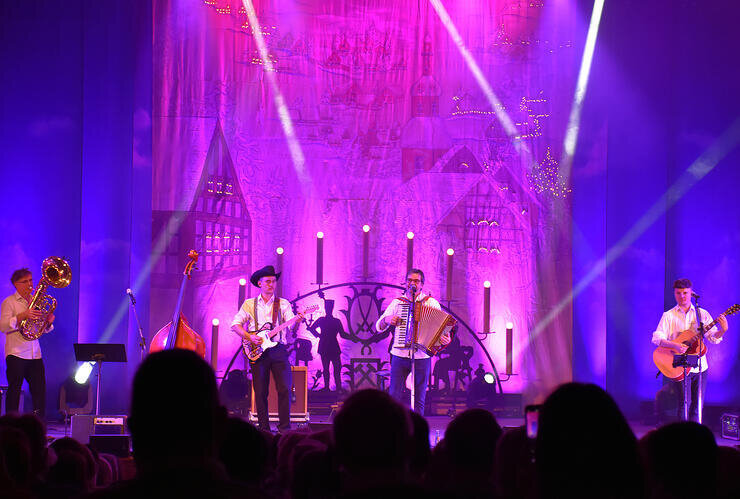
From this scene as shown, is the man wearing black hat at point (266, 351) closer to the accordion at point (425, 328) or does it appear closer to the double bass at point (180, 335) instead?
the double bass at point (180, 335)

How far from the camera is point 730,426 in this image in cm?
838

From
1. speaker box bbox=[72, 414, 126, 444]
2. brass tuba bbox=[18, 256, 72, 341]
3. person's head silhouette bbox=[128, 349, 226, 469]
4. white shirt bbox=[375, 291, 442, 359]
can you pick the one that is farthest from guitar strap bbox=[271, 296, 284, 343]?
person's head silhouette bbox=[128, 349, 226, 469]

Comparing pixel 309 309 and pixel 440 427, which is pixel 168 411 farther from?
pixel 440 427

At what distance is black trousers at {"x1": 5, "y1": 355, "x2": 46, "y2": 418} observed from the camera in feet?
25.6

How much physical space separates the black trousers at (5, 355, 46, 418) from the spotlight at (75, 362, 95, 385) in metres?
0.76

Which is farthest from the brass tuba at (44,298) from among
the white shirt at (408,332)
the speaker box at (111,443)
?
the white shirt at (408,332)

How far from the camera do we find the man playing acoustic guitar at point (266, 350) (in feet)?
26.0

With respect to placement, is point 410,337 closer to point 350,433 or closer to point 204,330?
point 204,330

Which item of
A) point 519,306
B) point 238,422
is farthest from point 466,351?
point 238,422

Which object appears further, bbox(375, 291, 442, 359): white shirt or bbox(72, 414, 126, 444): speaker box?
bbox(375, 291, 442, 359): white shirt

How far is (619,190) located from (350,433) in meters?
8.35

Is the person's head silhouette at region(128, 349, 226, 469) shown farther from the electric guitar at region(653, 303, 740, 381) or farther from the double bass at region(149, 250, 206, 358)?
the electric guitar at region(653, 303, 740, 381)

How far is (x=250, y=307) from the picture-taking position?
8.05 metres

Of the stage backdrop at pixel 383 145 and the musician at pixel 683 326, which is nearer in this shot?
the musician at pixel 683 326
